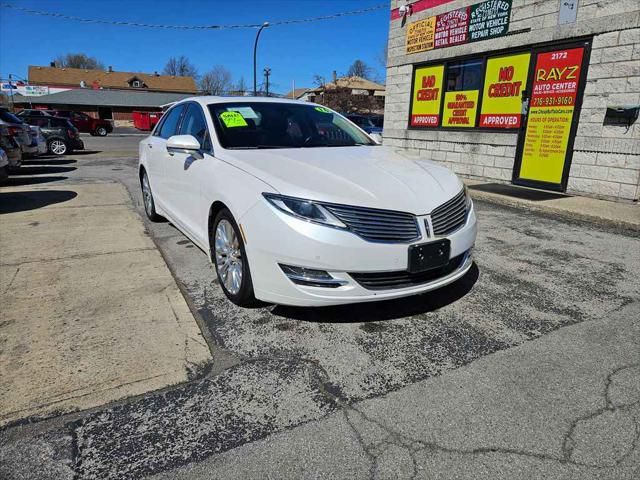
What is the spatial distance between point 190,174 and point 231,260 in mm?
1111

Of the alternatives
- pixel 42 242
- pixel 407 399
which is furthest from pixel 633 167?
pixel 42 242

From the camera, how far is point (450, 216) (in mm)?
3168

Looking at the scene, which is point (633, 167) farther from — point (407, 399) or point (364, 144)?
point (407, 399)

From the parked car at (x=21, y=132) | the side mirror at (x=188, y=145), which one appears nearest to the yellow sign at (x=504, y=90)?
the side mirror at (x=188, y=145)

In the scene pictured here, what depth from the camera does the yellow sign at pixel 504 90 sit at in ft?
28.9

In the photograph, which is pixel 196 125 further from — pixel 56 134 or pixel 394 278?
pixel 56 134

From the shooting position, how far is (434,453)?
1.99 meters

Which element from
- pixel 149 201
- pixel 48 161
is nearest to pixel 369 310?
pixel 149 201

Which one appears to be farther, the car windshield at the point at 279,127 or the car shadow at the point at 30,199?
the car shadow at the point at 30,199

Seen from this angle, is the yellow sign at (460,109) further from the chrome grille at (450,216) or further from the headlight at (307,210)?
the headlight at (307,210)

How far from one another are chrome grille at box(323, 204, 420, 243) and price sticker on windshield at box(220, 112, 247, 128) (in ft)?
5.38

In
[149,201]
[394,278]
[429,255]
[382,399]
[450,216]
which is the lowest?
[382,399]

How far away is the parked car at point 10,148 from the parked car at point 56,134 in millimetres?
7789

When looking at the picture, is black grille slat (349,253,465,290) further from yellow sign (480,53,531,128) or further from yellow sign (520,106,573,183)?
yellow sign (480,53,531,128)
